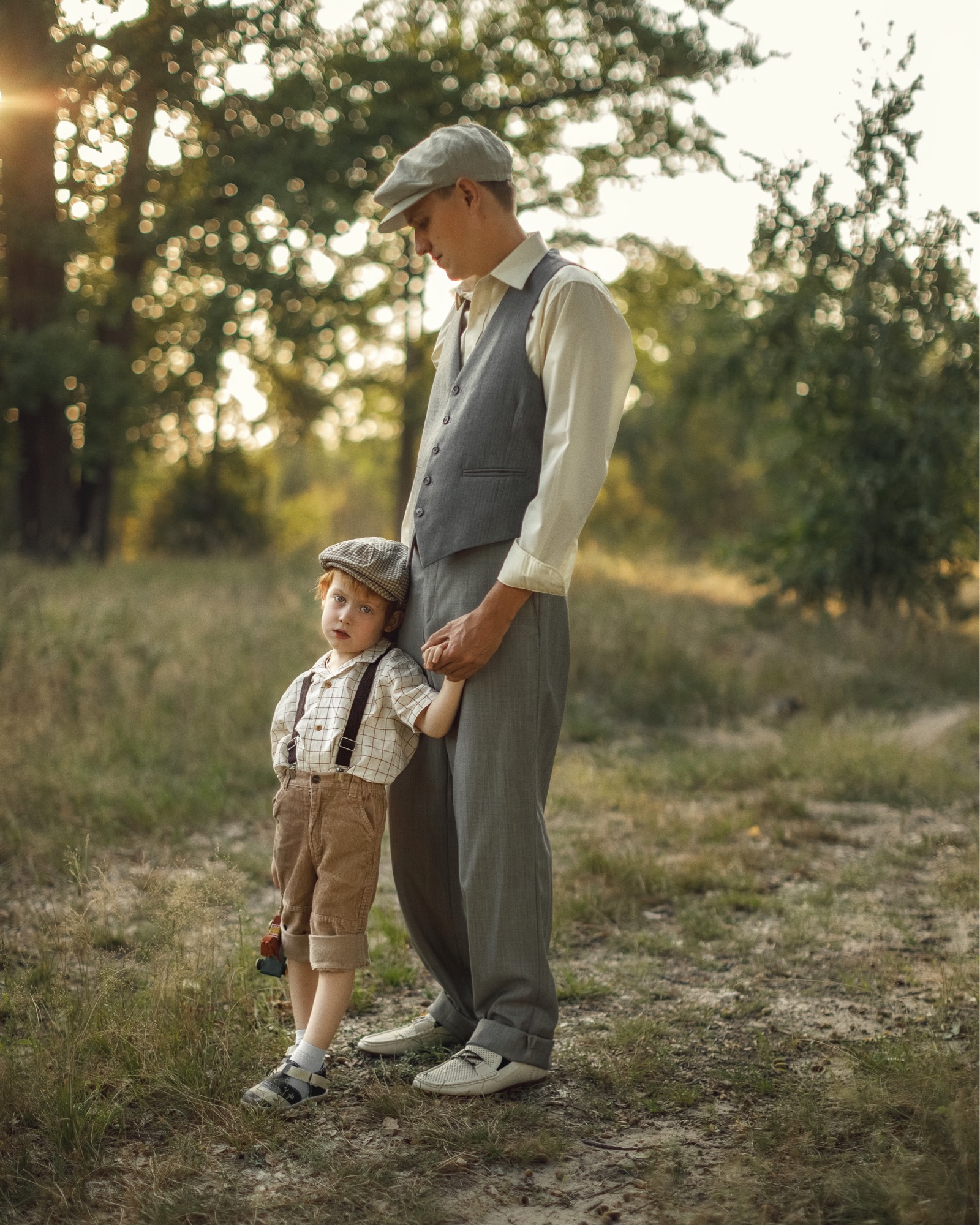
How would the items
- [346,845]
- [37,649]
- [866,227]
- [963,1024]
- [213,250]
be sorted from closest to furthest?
[346,845] → [963,1024] → [866,227] → [37,649] → [213,250]

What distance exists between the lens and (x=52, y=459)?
1506 centimetres

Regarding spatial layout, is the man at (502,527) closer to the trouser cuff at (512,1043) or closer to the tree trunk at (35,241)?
the trouser cuff at (512,1043)

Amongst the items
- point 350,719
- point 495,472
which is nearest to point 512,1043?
point 350,719

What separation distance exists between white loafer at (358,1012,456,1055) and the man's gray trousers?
29cm

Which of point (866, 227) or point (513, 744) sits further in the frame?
point (866, 227)

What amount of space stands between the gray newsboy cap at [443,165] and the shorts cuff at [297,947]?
1.72m

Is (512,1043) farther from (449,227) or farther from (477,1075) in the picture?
(449,227)

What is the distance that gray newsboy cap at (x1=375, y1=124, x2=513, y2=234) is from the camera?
2.49 m

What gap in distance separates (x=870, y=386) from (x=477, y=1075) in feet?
15.6

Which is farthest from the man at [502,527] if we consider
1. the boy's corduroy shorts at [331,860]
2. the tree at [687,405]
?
the tree at [687,405]

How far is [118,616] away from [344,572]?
5.66 metres

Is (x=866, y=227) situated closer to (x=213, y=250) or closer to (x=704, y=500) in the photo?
(x=213, y=250)

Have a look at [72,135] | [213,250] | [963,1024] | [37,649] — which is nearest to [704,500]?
[213,250]

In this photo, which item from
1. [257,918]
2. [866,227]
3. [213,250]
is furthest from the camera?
[213,250]
